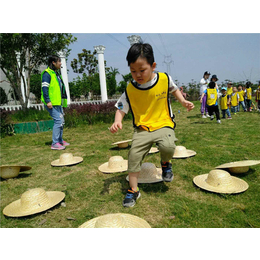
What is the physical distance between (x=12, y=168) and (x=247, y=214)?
11.4 feet

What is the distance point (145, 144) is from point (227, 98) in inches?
334

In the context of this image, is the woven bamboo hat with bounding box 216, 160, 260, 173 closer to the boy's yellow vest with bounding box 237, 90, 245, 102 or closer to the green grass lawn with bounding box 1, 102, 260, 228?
the green grass lawn with bounding box 1, 102, 260, 228

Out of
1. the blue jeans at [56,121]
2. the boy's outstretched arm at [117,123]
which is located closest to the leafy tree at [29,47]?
the blue jeans at [56,121]

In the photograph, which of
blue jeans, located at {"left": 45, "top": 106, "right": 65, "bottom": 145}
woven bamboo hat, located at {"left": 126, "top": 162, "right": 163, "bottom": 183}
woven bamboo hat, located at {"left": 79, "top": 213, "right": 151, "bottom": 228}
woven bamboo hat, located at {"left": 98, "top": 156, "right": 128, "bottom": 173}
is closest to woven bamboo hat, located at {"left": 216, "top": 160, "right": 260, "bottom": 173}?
woven bamboo hat, located at {"left": 126, "top": 162, "right": 163, "bottom": 183}

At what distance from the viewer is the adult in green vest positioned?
536 cm

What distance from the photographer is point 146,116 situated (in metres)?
2.60

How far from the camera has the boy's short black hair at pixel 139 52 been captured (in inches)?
87.1

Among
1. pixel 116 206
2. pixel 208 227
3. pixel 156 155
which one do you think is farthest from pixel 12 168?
pixel 208 227

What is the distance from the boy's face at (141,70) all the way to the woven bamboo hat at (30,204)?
5.75 ft

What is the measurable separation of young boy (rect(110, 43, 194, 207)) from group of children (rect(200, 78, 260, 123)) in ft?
20.5

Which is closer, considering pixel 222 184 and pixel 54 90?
pixel 222 184

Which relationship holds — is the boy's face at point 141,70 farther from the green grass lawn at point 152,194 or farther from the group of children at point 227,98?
the group of children at point 227,98

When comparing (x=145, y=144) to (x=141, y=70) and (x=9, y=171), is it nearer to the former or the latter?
(x=141, y=70)

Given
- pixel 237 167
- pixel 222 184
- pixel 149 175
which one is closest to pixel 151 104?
pixel 149 175
